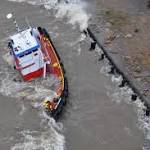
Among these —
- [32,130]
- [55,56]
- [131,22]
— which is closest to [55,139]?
[32,130]

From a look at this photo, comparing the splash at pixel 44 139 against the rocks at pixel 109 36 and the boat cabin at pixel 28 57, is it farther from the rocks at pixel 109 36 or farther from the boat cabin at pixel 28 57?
the rocks at pixel 109 36

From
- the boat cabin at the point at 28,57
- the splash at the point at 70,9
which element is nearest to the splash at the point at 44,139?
the boat cabin at the point at 28,57

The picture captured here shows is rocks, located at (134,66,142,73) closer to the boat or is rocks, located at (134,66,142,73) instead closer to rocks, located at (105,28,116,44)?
rocks, located at (105,28,116,44)

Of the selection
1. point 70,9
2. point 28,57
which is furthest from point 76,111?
point 70,9

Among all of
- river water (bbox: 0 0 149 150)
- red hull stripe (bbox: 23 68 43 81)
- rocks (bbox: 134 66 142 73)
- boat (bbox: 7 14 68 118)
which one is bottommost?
river water (bbox: 0 0 149 150)

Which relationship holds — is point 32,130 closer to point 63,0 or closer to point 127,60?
point 127,60

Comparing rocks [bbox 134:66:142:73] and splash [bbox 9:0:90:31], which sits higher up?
rocks [bbox 134:66:142:73]

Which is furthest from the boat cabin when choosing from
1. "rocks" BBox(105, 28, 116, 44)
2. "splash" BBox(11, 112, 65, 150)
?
Result: "rocks" BBox(105, 28, 116, 44)

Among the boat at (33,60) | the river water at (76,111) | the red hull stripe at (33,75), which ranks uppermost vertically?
the boat at (33,60)

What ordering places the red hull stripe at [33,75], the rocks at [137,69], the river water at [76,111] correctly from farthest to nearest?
the red hull stripe at [33,75], the rocks at [137,69], the river water at [76,111]
